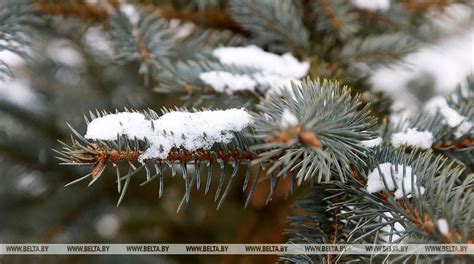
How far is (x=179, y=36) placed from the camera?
27.2 inches

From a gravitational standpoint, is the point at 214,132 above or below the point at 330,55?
below

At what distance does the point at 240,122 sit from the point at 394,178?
0.39 feet

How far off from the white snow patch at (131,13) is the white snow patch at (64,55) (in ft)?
0.91

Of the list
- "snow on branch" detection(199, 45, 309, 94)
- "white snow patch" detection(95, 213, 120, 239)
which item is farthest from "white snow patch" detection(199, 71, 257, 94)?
"white snow patch" detection(95, 213, 120, 239)

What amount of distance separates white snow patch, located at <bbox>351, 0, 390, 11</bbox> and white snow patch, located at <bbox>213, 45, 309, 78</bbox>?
14cm

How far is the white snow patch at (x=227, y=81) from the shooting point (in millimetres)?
480

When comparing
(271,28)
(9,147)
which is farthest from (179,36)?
(9,147)

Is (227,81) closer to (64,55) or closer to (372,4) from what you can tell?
(372,4)

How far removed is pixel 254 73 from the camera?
1.63ft

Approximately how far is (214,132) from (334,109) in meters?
0.09

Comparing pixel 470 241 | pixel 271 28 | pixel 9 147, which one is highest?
pixel 271 28

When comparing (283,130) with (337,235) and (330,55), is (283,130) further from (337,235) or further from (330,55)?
(330,55)

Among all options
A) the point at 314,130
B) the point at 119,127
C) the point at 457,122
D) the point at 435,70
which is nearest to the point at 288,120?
the point at 314,130

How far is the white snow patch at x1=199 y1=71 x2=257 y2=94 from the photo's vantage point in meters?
0.48
